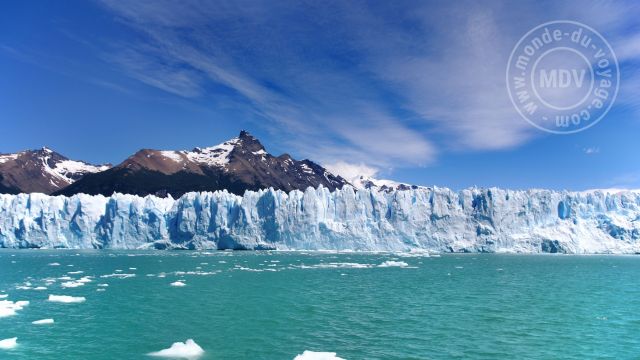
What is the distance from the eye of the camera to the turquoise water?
1778cm

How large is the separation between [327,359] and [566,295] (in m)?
23.1

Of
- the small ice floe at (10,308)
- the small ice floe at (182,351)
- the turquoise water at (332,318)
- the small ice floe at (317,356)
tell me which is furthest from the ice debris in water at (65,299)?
the small ice floe at (317,356)

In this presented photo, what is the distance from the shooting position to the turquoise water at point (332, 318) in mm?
17781

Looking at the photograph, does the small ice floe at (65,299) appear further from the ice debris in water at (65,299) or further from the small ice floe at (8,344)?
the small ice floe at (8,344)

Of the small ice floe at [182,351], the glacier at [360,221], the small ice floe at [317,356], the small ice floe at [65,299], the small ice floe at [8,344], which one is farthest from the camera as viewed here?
the glacier at [360,221]

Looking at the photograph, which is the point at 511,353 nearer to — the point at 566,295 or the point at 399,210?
the point at 566,295

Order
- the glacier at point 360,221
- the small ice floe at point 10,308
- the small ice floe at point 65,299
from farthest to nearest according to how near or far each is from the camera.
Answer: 1. the glacier at point 360,221
2. the small ice floe at point 65,299
3. the small ice floe at point 10,308

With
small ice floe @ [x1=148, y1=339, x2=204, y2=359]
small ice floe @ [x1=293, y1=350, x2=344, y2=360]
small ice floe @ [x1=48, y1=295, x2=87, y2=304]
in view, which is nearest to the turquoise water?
small ice floe @ [x1=148, y1=339, x2=204, y2=359]

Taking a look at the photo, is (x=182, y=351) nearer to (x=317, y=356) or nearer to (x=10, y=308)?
(x=317, y=356)

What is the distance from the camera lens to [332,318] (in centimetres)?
2308

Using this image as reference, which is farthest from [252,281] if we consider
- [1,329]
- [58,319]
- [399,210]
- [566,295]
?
[399,210]

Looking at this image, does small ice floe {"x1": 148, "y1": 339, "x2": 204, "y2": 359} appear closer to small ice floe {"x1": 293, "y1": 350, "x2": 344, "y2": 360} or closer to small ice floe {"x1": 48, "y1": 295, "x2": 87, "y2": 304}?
small ice floe {"x1": 293, "y1": 350, "x2": 344, "y2": 360}

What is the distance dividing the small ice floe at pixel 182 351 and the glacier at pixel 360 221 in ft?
210

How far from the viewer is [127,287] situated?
3291cm
